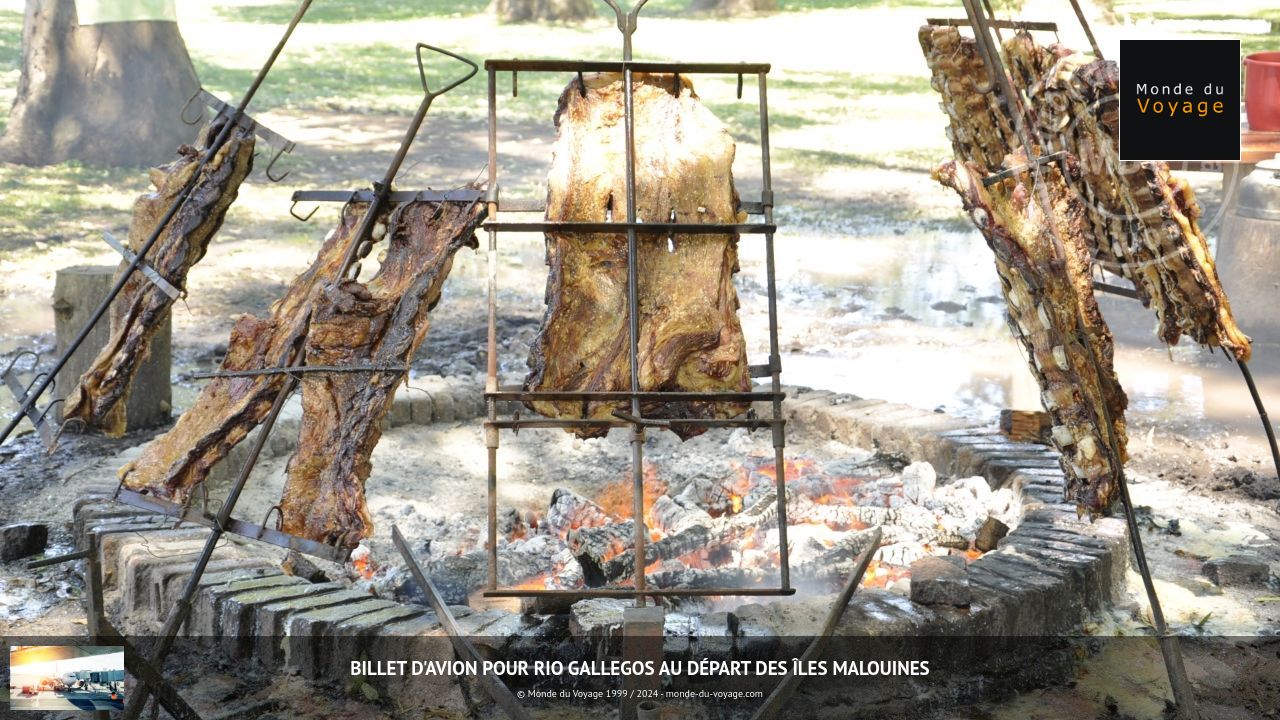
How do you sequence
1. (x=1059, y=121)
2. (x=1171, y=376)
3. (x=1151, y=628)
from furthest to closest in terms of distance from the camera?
(x=1171, y=376)
(x=1151, y=628)
(x=1059, y=121)

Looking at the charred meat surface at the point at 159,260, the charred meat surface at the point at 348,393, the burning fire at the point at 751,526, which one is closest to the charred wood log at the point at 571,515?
the burning fire at the point at 751,526

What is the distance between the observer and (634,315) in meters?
3.78

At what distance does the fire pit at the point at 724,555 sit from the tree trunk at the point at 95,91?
28.2ft

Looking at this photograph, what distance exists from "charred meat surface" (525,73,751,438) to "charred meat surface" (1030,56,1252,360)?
1.03 metres

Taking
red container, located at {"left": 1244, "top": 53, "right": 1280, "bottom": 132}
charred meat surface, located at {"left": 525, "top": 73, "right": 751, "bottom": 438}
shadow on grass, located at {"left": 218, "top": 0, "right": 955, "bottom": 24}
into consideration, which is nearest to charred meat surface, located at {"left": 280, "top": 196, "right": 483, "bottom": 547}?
charred meat surface, located at {"left": 525, "top": 73, "right": 751, "bottom": 438}

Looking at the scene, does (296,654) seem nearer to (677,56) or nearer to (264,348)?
(264,348)

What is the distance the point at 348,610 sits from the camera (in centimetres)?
425

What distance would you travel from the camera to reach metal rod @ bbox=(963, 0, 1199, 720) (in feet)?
12.3

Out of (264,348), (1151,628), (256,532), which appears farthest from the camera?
(1151,628)

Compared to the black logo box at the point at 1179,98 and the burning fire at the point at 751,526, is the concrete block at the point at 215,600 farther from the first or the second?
the black logo box at the point at 1179,98

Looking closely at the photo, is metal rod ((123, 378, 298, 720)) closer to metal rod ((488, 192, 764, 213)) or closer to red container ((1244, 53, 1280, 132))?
metal rod ((488, 192, 764, 213))

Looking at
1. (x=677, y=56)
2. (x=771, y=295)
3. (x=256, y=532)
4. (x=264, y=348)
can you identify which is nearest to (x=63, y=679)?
(x=256, y=532)

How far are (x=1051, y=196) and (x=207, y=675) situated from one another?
3.07 m

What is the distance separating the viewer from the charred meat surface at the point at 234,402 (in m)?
3.67
